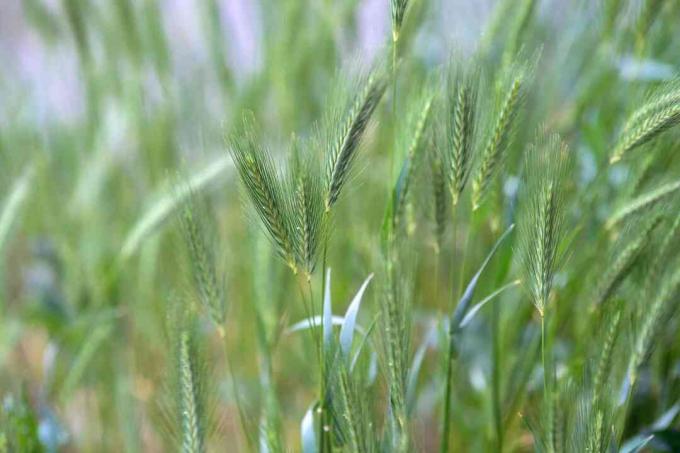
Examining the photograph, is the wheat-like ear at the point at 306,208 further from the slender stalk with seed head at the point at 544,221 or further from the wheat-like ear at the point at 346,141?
the slender stalk with seed head at the point at 544,221

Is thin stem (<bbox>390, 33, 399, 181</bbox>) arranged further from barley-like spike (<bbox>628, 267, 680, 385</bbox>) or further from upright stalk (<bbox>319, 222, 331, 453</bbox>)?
barley-like spike (<bbox>628, 267, 680, 385</bbox>)

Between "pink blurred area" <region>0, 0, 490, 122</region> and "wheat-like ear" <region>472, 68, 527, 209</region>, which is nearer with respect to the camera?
"wheat-like ear" <region>472, 68, 527, 209</region>

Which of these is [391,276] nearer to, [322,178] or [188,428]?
[322,178]

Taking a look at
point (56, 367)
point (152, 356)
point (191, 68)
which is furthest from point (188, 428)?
point (191, 68)

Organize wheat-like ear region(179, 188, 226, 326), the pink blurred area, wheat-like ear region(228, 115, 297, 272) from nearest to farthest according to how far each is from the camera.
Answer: wheat-like ear region(228, 115, 297, 272), wheat-like ear region(179, 188, 226, 326), the pink blurred area

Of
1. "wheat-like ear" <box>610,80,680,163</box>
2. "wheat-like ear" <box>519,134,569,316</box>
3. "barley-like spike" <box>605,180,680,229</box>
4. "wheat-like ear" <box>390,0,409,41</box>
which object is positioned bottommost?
"wheat-like ear" <box>519,134,569,316</box>

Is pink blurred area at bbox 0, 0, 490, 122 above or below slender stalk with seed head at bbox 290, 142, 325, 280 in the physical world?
above

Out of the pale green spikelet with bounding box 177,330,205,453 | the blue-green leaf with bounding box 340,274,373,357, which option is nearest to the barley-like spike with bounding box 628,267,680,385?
the blue-green leaf with bounding box 340,274,373,357
